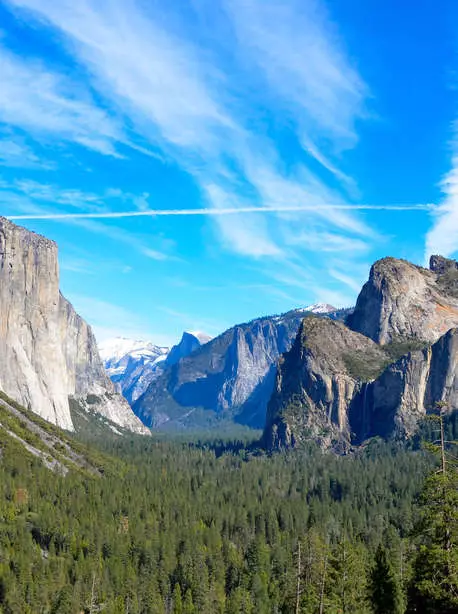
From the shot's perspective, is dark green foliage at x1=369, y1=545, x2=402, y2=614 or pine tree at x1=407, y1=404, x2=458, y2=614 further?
dark green foliage at x1=369, y1=545, x2=402, y2=614

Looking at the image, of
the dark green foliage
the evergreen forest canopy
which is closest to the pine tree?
the evergreen forest canopy

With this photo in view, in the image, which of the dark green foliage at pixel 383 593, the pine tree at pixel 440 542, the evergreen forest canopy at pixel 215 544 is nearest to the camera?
the pine tree at pixel 440 542

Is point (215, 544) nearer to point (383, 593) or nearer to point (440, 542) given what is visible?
point (383, 593)

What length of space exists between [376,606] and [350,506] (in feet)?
267

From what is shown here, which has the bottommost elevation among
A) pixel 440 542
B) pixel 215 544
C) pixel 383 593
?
pixel 215 544

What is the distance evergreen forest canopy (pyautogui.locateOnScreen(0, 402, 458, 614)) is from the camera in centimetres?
5906

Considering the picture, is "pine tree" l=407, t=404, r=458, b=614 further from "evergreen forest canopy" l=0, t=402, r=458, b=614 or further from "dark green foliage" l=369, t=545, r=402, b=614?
"dark green foliage" l=369, t=545, r=402, b=614

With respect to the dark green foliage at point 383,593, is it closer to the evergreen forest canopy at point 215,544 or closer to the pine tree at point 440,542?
the evergreen forest canopy at point 215,544

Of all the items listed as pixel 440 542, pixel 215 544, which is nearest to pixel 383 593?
pixel 440 542

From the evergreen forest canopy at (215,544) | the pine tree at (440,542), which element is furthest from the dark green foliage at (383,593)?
the pine tree at (440,542)

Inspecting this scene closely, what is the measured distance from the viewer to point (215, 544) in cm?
11244

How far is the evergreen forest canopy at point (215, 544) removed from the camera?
59.1 meters

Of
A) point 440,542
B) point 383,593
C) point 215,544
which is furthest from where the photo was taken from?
point 215,544

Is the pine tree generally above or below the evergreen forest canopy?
above
